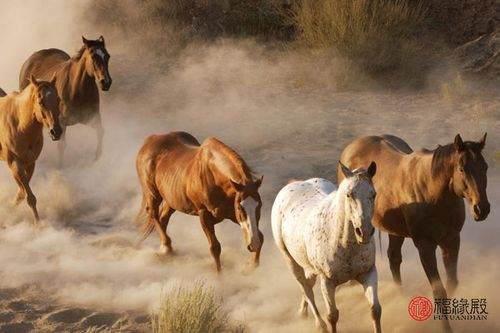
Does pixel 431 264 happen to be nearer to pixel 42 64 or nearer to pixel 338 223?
pixel 338 223

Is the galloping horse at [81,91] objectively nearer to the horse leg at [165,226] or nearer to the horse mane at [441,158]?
the horse leg at [165,226]

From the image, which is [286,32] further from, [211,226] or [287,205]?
[287,205]

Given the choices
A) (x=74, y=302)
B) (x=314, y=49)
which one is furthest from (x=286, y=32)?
(x=74, y=302)

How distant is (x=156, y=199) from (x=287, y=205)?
3.03m

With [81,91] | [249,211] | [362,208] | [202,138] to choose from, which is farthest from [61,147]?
[362,208]

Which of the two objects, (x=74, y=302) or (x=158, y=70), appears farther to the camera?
(x=158, y=70)

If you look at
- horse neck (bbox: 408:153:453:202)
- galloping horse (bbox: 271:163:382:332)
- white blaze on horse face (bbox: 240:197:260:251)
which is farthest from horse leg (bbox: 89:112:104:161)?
horse neck (bbox: 408:153:453:202)

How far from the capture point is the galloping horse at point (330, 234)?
648cm

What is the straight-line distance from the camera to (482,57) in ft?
51.9

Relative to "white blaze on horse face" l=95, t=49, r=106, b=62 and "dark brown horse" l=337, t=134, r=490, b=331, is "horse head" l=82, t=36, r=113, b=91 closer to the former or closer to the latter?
"white blaze on horse face" l=95, t=49, r=106, b=62

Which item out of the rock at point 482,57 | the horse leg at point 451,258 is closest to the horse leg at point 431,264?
the horse leg at point 451,258

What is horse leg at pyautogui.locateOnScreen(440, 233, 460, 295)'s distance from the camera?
773 centimetres

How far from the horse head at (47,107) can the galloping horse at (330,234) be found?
3927 millimetres

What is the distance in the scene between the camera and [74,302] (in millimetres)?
8992
